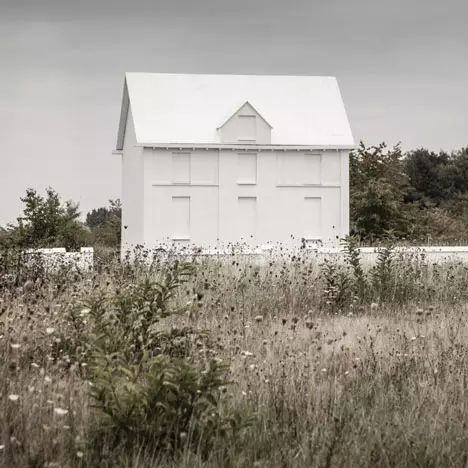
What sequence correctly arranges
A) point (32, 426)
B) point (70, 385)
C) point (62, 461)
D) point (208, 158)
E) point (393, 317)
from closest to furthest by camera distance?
1. point (62, 461)
2. point (32, 426)
3. point (70, 385)
4. point (393, 317)
5. point (208, 158)

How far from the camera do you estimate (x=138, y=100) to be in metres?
40.5

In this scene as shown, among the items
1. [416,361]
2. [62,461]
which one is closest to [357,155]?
[416,361]

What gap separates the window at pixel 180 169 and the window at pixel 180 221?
38.8 inches

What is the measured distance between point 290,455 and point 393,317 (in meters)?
6.40

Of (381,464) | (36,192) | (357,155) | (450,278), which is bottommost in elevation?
(381,464)

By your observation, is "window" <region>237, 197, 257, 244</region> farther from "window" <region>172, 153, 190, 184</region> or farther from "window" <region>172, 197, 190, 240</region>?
"window" <region>172, 153, 190, 184</region>

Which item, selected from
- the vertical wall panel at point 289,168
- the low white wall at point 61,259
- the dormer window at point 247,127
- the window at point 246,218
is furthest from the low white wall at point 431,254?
the dormer window at point 247,127

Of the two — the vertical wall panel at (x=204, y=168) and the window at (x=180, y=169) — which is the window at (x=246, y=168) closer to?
the vertical wall panel at (x=204, y=168)

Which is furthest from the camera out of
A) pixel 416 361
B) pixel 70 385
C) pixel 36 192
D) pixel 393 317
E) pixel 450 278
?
pixel 36 192

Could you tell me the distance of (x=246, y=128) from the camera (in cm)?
3962

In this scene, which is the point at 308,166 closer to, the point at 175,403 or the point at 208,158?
the point at 208,158

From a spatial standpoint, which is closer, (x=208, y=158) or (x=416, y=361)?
(x=416, y=361)

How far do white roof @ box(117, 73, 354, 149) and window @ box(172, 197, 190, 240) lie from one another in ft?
9.40

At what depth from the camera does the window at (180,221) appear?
38906mm
